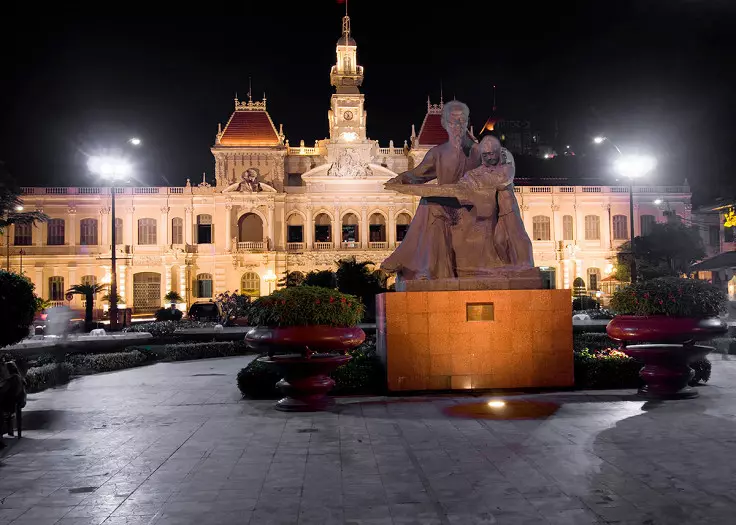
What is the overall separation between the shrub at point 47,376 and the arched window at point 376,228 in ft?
141

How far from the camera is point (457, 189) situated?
9.75 metres

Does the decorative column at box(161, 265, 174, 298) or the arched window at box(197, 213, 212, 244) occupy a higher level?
the arched window at box(197, 213, 212, 244)

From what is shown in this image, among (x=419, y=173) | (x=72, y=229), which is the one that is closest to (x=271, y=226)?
(x=72, y=229)

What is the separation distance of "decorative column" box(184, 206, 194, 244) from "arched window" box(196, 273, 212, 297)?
2733mm

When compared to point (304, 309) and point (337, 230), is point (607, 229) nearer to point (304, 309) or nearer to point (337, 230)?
point (337, 230)

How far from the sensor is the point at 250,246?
53594 millimetres

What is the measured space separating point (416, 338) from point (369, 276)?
20121 millimetres

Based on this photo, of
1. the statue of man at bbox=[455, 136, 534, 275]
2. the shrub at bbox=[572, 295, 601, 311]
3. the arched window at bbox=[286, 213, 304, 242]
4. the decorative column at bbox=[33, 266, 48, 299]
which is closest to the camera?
the statue of man at bbox=[455, 136, 534, 275]

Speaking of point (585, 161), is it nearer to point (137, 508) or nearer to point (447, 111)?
point (447, 111)

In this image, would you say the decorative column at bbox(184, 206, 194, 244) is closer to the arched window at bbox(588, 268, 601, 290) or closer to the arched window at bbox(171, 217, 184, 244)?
the arched window at bbox(171, 217, 184, 244)

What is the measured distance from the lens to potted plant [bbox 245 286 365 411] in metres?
8.38

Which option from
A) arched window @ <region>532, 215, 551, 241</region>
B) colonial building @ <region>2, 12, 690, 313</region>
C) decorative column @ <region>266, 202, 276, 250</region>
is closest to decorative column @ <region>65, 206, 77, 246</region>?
colonial building @ <region>2, 12, 690, 313</region>

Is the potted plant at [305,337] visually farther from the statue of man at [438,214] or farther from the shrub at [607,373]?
the shrub at [607,373]

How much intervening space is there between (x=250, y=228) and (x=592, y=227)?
1049 inches
